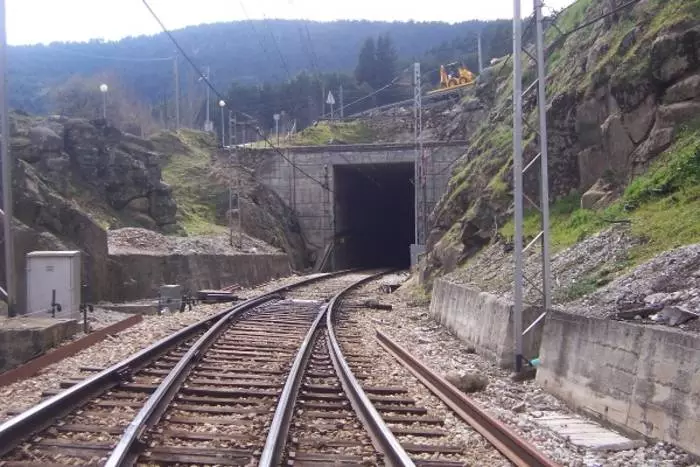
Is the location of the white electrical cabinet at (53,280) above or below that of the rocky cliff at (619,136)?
below

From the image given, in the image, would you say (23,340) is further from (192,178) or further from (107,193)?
(192,178)

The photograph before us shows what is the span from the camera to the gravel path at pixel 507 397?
22.3 ft

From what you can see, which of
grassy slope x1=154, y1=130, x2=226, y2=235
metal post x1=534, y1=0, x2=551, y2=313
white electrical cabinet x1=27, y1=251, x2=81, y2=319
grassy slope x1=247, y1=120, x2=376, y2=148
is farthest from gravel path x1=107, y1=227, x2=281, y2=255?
grassy slope x1=247, y1=120, x2=376, y2=148

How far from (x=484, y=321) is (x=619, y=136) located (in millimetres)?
5442

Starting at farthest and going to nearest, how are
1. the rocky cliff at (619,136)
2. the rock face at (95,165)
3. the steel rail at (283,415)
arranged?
1. the rock face at (95,165)
2. the rocky cliff at (619,136)
3. the steel rail at (283,415)

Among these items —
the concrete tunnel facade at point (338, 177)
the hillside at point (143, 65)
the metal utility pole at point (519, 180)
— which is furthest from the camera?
the hillside at point (143, 65)

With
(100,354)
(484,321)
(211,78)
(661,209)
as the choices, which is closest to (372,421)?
(100,354)

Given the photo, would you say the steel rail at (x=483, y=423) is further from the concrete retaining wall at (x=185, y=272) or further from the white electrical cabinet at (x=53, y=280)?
the concrete retaining wall at (x=185, y=272)

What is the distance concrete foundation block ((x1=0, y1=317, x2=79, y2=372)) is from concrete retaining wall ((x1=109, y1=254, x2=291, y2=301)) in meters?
10.3

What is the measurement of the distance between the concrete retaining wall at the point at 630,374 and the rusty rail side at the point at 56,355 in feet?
22.2

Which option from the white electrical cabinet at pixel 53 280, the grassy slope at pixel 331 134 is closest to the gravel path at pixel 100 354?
the white electrical cabinet at pixel 53 280

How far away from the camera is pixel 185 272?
28.5 meters

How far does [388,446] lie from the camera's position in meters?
6.86

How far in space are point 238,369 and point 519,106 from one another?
18.2 ft
